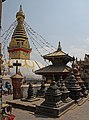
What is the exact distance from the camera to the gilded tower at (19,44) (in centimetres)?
3969

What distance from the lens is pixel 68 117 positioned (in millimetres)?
10492

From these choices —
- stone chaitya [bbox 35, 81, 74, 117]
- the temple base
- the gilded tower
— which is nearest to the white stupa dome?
the gilded tower

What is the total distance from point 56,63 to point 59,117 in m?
14.7

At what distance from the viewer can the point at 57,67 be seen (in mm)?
24266

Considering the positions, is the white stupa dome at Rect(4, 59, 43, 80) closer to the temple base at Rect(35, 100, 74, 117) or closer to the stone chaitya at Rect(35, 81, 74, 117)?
the stone chaitya at Rect(35, 81, 74, 117)

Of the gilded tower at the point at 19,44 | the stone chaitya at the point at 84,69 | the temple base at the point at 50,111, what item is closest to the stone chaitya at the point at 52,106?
the temple base at the point at 50,111

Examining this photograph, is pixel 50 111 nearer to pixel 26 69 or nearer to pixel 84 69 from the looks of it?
pixel 26 69

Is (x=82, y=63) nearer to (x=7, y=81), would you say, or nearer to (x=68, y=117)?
(x=7, y=81)

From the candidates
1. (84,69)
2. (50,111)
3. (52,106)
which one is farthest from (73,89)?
(84,69)

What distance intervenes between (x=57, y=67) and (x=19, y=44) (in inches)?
691

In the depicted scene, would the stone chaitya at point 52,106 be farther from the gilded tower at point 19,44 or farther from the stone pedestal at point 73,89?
the gilded tower at point 19,44

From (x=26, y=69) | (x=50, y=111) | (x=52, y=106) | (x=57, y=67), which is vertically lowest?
(x=50, y=111)

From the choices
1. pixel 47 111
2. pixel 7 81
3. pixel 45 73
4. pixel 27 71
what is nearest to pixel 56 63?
pixel 45 73

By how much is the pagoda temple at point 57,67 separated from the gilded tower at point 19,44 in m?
15.7
